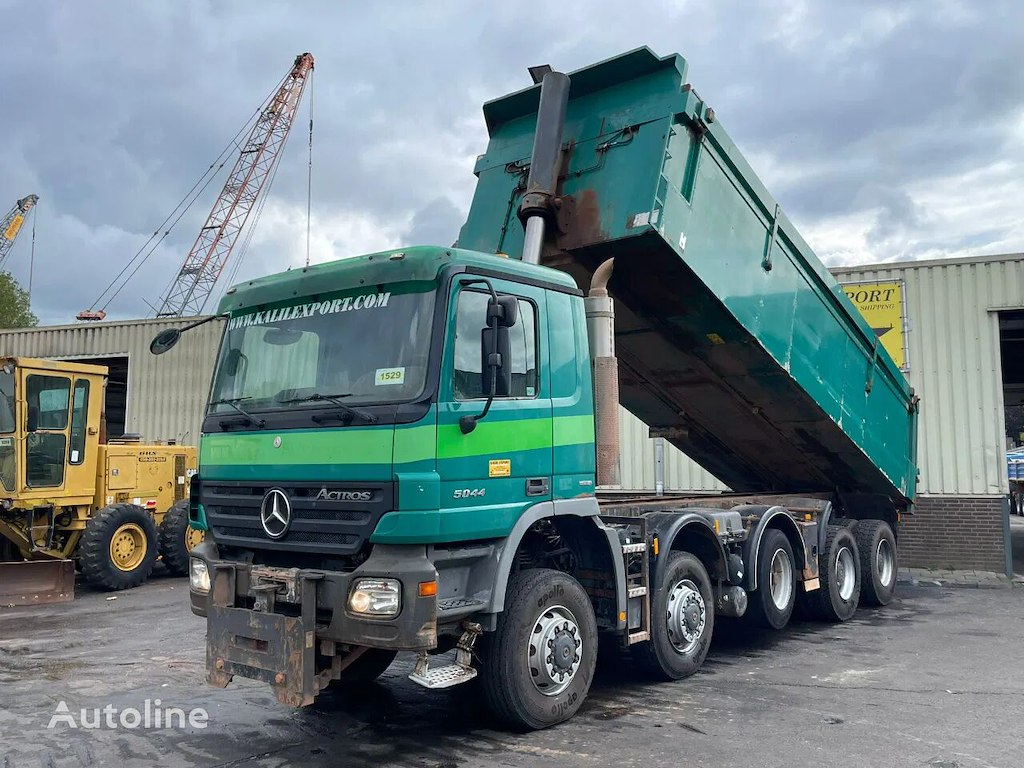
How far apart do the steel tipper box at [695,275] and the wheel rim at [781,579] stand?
1328 millimetres

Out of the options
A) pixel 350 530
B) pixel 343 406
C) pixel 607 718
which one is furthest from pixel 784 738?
pixel 343 406

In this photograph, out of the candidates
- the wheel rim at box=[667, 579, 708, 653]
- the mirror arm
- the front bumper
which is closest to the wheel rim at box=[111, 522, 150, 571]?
the front bumper

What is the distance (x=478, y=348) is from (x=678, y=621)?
295cm

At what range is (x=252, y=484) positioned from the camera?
521cm

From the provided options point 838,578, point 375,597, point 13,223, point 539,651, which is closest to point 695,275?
point 539,651

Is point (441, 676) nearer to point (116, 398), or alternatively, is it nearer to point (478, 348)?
point (478, 348)

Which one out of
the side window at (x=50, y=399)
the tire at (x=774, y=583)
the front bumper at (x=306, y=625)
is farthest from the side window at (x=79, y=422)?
the tire at (x=774, y=583)

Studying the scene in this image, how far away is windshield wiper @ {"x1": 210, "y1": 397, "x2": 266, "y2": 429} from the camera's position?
5207 millimetres

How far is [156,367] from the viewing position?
19.4 metres

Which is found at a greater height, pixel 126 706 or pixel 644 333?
pixel 644 333

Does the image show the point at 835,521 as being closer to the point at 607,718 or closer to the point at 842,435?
the point at 842,435

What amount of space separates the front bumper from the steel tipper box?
3062mm

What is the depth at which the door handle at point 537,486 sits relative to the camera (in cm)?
529

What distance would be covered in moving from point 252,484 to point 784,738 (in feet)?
11.5
